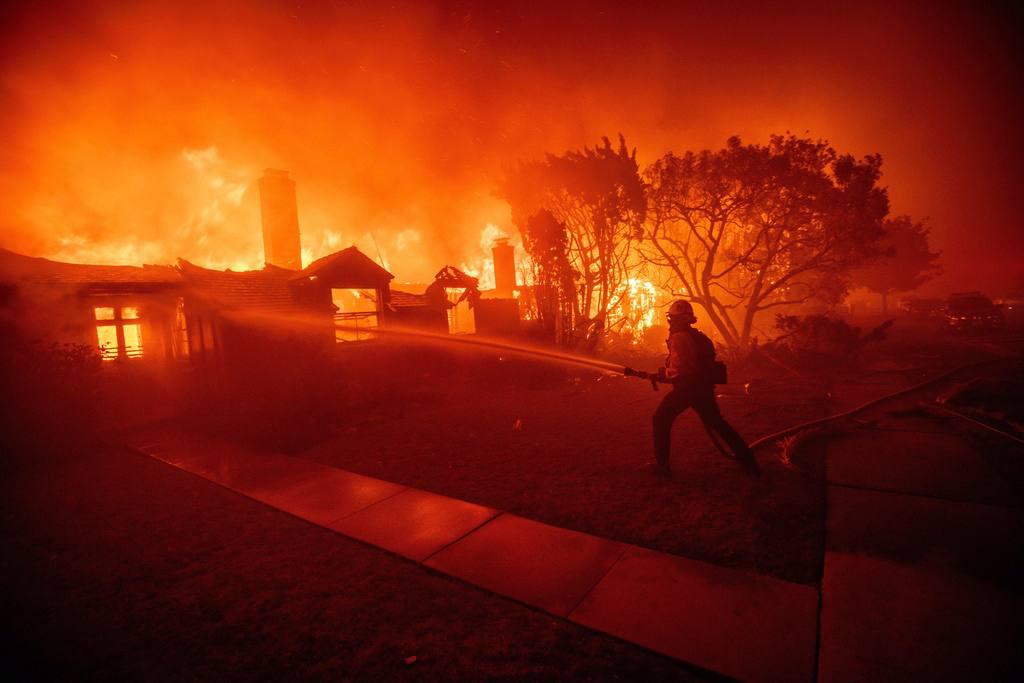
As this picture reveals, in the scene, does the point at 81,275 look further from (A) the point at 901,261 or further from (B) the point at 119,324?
(A) the point at 901,261

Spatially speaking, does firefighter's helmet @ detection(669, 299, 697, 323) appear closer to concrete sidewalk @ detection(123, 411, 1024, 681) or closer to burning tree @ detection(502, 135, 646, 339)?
concrete sidewalk @ detection(123, 411, 1024, 681)

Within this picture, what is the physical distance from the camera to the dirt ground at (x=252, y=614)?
115 inches

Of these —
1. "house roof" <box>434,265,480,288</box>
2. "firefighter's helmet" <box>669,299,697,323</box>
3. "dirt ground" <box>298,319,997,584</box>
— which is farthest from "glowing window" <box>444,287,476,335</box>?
"firefighter's helmet" <box>669,299,697,323</box>

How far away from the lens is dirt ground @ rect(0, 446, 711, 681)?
9.55ft

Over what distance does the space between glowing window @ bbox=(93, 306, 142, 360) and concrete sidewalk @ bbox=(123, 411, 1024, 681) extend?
1291 centimetres

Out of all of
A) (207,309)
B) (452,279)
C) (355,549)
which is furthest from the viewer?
(452,279)

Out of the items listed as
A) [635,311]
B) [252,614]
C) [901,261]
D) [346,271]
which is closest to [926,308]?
[901,261]

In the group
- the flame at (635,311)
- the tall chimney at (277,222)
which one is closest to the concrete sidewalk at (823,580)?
the flame at (635,311)

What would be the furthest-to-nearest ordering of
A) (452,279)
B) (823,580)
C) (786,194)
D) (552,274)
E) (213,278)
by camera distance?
(452,279), (786,194), (552,274), (213,278), (823,580)

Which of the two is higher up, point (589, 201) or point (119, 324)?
point (589, 201)

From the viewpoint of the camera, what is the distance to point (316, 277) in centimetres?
1469

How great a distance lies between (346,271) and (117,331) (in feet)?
24.8

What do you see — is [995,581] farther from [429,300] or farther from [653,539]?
[429,300]

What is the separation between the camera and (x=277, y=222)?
21.5 metres
